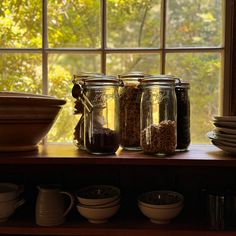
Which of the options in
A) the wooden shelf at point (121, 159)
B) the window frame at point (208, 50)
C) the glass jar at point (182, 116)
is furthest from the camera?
the window frame at point (208, 50)

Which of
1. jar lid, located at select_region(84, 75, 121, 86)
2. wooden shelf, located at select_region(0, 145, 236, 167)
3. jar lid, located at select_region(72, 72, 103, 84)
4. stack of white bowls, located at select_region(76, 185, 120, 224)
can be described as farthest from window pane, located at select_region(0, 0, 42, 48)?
stack of white bowls, located at select_region(76, 185, 120, 224)

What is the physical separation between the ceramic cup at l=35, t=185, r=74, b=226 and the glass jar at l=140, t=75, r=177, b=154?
0.90ft

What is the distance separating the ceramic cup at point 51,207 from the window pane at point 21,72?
1.38 feet

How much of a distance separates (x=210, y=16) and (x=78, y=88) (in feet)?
1.89

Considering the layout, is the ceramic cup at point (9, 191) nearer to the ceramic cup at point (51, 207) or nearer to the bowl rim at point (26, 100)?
the ceramic cup at point (51, 207)

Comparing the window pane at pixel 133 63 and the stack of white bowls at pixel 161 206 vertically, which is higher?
the window pane at pixel 133 63

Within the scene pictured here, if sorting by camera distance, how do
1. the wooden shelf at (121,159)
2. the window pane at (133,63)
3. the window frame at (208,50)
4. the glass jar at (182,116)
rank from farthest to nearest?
the window pane at (133,63), the window frame at (208,50), the glass jar at (182,116), the wooden shelf at (121,159)

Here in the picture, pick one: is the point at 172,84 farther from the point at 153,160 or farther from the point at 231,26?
the point at 231,26

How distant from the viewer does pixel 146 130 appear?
0.97 m

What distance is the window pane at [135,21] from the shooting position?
127 centimetres

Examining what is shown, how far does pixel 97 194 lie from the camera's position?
1038 mm

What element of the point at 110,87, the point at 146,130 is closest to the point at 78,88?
the point at 110,87

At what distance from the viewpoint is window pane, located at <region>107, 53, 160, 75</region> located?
4.11 feet

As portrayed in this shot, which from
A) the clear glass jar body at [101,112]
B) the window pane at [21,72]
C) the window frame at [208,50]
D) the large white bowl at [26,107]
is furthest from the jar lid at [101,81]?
the window pane at [21,72]
